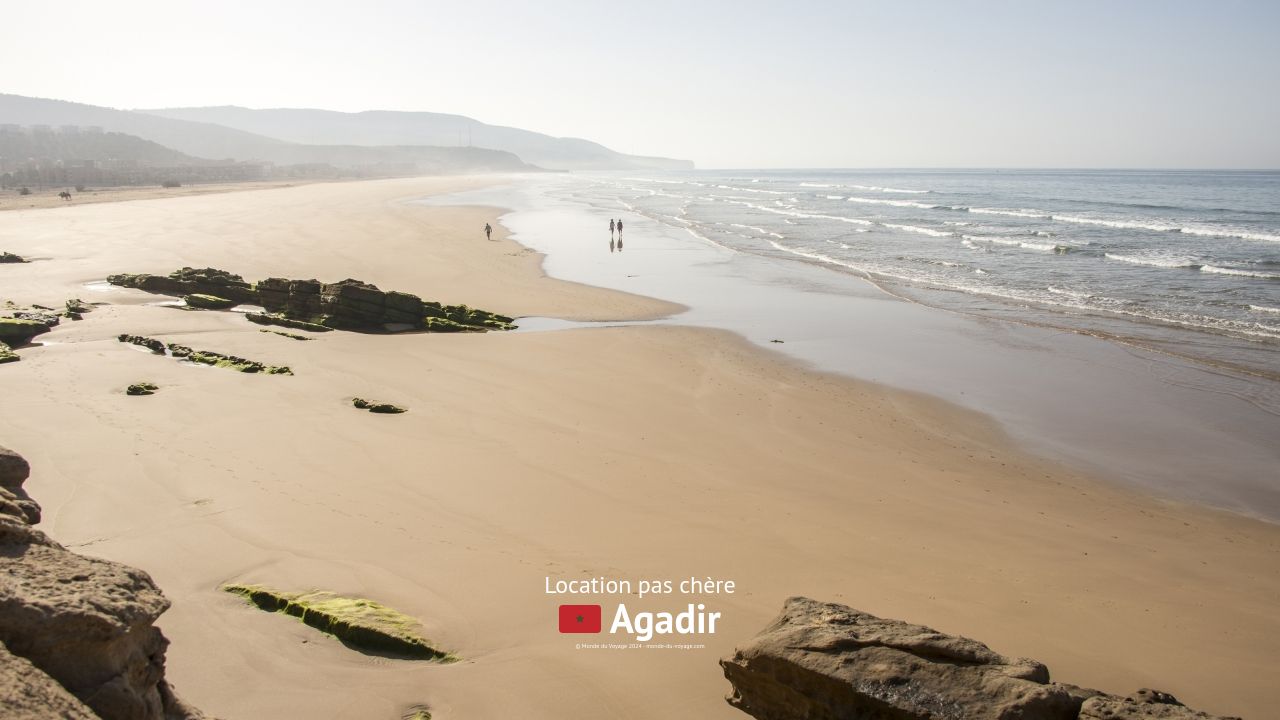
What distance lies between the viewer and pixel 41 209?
45500 millimetres

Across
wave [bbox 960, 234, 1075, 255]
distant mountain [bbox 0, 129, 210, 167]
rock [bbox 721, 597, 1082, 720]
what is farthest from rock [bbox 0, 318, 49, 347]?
distant mountain [bbox 0, 129, 210, 167]

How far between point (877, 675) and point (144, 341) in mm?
14692

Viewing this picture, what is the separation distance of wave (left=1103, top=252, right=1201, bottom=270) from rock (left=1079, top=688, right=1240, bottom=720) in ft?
94.9

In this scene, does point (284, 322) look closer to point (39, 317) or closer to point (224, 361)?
point (224, 361)

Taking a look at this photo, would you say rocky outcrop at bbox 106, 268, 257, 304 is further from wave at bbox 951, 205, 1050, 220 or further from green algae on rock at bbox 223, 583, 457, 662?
wave at bbox 951, 205, 1050, 220

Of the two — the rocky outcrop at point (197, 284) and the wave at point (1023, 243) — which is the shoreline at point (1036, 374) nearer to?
the rocky outcrop at point (197, 284)

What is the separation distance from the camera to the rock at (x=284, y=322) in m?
16.5

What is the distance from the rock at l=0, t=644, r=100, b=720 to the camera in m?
2.53

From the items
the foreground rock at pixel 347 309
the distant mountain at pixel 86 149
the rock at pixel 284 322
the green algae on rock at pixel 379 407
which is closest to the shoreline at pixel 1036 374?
the foreground rock at pixel 347 309

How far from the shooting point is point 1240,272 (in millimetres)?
25844

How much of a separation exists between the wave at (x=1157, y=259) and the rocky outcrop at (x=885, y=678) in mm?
29191

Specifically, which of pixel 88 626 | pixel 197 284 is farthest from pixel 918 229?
pixel 88 626

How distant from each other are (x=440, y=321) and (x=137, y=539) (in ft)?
36.1

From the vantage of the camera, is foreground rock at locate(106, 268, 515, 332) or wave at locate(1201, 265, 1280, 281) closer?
foreground rock at locate(106, 268, 515, 332)
